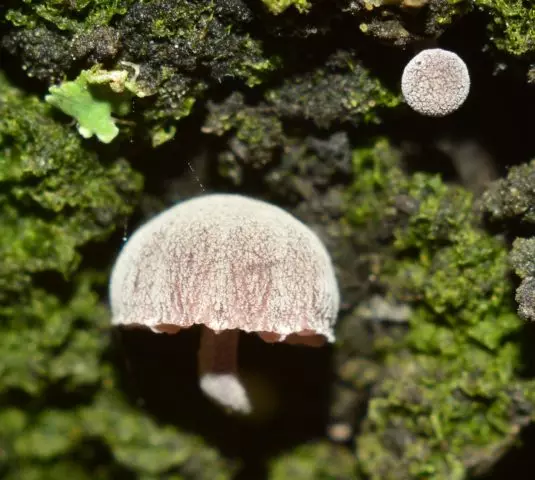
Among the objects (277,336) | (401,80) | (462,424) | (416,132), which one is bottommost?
(462,424)

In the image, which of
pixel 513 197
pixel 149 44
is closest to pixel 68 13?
pixel 149 44

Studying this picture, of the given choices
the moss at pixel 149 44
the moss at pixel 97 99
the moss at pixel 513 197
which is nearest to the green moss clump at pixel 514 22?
the moss at pixel 513 197

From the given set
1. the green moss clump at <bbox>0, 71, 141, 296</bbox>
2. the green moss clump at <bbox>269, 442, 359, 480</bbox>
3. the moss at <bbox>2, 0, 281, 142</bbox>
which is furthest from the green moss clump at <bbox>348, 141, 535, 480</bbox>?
the green moss clump at <bbox>0, 71, 141, 296</bbox>

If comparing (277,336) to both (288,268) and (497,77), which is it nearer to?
(288,268)

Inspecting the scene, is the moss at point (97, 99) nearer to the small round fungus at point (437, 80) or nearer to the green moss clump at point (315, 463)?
Answer: the small round fungus at point (437, 80)

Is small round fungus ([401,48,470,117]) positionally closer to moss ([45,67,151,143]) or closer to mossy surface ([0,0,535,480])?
mossy surface ([0,0,535,480])

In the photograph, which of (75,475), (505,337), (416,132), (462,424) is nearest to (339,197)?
(416,132)

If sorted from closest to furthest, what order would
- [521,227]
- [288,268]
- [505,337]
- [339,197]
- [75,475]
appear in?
[288,268] < [521,227] < [505,337] < [339,197] < [75,475]

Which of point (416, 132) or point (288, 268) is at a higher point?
point (416, 132)
